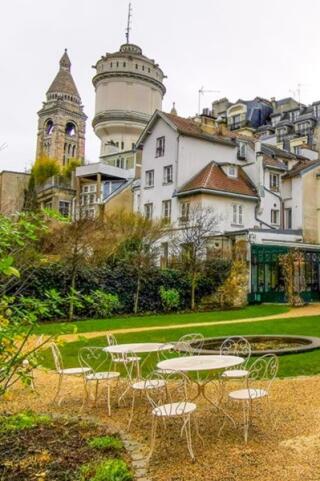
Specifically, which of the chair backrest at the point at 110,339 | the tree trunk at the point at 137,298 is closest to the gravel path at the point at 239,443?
the chair backrest at the point at 110,339

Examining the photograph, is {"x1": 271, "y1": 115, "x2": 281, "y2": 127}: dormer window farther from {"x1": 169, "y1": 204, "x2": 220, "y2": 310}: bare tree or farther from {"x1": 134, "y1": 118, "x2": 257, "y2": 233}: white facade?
{"x1": 169, "y1": 204, "x2": 220, "y2": 310}: bare tree

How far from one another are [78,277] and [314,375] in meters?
14.9

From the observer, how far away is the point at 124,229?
995 inches

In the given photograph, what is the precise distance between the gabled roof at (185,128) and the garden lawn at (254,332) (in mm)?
17526

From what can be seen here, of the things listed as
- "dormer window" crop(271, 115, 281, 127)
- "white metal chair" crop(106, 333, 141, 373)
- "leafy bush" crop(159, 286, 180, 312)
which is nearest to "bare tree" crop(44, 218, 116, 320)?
"leafy bush" crop(159, 286, 180, 312)

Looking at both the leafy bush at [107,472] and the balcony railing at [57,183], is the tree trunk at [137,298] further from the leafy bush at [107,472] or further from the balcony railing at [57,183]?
the balcony railing at [57,183]

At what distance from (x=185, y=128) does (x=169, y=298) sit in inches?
568

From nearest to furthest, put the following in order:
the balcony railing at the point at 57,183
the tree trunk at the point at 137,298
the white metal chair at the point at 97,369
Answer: the white metal chair at the point at 97,369 → the tree trunk at the point at 137,298 → the balcony railing at the point at 57,183

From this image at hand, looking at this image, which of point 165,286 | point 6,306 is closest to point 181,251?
point 165,286

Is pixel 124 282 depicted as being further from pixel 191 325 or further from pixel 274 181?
pixel 274 181

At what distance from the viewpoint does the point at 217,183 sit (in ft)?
103

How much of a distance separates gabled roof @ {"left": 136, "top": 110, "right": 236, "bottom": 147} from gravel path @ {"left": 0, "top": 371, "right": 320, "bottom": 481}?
26.7 meters

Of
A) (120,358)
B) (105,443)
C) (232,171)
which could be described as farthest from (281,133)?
(105,443)

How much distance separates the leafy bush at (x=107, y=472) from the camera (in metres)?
4.14
